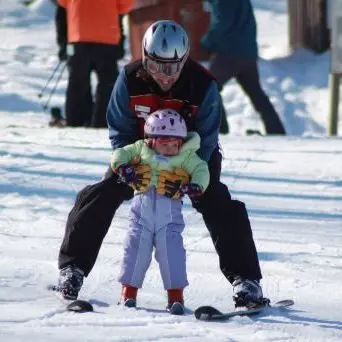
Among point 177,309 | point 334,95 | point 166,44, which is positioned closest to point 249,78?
point 334,95

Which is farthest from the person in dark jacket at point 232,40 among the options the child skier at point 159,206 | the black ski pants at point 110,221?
the child skier at point 159,206

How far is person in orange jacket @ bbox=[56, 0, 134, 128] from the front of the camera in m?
11.2

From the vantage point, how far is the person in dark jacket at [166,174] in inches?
229

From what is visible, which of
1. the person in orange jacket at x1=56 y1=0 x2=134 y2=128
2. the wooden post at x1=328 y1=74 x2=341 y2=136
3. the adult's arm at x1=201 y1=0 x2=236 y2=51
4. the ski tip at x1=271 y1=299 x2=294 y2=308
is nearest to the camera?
the ski tip at x1=271 y1=299 x2=294 y2=308

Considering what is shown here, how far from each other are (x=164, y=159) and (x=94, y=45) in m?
5.69

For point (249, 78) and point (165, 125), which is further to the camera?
point (249, 78)

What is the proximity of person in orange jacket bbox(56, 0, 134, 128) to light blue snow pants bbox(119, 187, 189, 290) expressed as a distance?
561 cm

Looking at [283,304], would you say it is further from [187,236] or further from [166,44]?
[187,236]

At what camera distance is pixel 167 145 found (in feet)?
18.8

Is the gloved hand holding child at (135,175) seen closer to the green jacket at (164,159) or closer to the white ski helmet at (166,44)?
the green jacket at (164,159)

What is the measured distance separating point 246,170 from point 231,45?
85.0 inches

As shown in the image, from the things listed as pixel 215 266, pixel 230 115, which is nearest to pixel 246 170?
pixel 215 266

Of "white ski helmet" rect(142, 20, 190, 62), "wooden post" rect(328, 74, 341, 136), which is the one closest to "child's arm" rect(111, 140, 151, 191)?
"white ski helmet" rect(142, 20, 190, 62)

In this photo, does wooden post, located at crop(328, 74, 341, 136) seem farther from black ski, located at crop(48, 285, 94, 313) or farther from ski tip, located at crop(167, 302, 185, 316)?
black ski, located at crop(48, 285, 94, 313)
